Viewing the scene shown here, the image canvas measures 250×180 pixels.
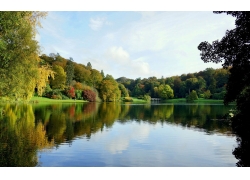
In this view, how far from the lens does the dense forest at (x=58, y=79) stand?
51.6 ft

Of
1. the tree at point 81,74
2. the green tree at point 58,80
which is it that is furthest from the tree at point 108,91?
the green tree at point 58,80

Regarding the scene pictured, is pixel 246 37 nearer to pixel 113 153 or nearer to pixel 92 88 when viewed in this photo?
pixel 113 153

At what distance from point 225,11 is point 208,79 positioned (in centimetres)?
7474

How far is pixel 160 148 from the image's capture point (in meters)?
11.1

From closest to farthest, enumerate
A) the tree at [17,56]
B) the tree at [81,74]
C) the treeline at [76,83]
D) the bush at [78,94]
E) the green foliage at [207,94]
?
the tree at [17,56] < the treeline at [76,83] < the bush at [78,94] < the green foliage at [207,94] < the tree at [81,74]

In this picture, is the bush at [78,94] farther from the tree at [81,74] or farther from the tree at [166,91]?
the tree at [166,91]

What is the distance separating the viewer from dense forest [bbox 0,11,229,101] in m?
15.7

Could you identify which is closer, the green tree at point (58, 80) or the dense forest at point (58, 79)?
the dense forest at point (58, 79)

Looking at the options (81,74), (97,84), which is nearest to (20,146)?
(97,84)

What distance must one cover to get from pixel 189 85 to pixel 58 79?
45127 mm

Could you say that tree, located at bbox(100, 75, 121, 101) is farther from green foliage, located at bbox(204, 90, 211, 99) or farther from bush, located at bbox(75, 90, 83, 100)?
green foliage, located at bbox(204, 90, 211, 99)
